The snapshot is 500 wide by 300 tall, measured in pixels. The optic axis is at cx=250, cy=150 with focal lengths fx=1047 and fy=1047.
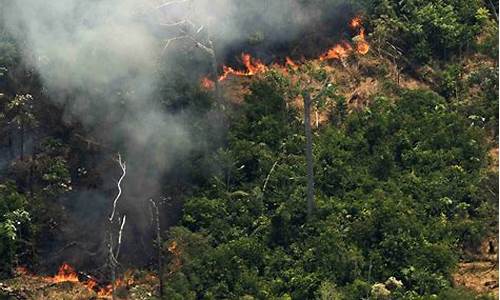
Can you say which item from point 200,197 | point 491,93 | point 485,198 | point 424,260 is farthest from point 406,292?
point 491,93

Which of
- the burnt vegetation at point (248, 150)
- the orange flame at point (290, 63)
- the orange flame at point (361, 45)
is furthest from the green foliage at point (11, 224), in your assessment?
the orange flame at point (361, 45)

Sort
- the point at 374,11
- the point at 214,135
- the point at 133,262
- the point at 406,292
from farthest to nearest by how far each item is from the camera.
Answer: the point at 374,11 < the point at 214,135 < the point at 133,262 < the point at 406,292

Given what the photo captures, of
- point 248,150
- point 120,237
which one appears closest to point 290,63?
point 248,150

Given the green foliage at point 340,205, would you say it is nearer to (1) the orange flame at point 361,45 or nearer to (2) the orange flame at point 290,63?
(2) the orange flame at point 290,63

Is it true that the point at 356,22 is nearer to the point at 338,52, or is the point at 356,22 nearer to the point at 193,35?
the point at 338,52

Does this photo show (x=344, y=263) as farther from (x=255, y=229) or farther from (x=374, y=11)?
(x=374, y=11)

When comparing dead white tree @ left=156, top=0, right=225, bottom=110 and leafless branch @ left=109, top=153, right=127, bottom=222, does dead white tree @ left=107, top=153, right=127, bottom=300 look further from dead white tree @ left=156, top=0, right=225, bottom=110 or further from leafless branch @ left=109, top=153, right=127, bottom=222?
dead white tree @ left=156, top=0, right=225, bottom=110

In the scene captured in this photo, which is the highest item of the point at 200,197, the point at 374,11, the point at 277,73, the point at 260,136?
the point at 374,11
